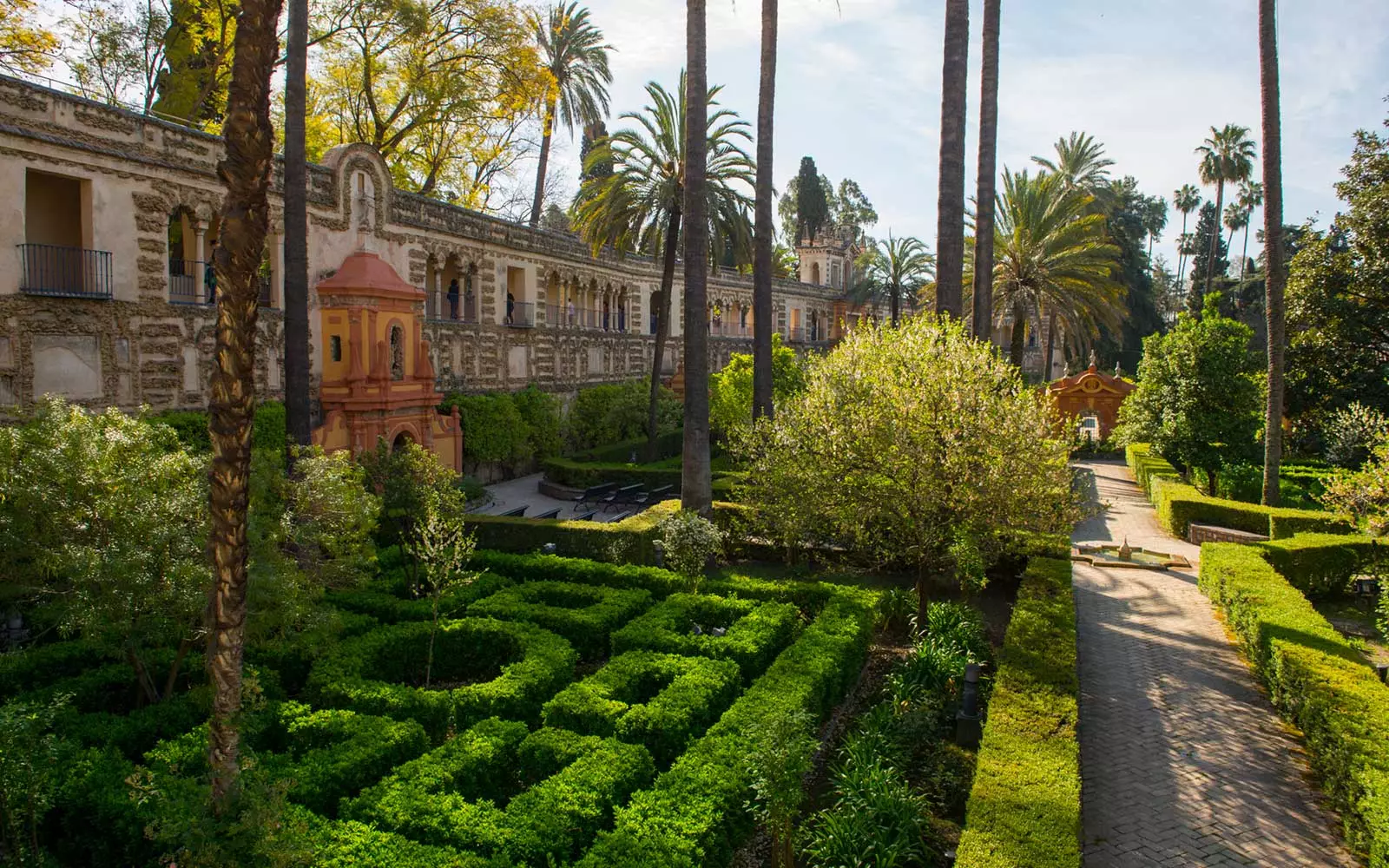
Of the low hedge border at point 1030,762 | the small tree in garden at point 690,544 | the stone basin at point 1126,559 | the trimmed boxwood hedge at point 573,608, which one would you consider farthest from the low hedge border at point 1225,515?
the trimmed boxwood hedge at point 573,608

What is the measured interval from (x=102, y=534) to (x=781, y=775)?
7.13m

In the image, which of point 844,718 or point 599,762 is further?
point 844,718

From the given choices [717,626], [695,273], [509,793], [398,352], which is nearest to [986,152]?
[695,273]

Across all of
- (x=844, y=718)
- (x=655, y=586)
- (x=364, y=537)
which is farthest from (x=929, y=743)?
(x=364, y=537)

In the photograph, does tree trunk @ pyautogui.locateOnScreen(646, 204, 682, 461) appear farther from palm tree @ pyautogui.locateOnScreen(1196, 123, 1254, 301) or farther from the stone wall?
palm tree @ pyautogui.locateOnScreen(1196, 123, 1254, 301)

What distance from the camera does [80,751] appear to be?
7406 mm

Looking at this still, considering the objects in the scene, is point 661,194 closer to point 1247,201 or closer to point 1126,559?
point 1126,559

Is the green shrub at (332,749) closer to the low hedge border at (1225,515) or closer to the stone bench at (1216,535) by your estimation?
the low hedge border at (1225,515)

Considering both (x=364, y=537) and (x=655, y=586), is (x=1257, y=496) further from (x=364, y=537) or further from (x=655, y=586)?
(x=364, y=537)

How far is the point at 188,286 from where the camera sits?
777 inches

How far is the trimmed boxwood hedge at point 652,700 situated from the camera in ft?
27.6

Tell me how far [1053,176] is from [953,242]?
16227mm

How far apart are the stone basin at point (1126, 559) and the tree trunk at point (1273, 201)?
11.8ft

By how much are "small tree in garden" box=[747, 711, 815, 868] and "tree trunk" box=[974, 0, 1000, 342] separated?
533 inches
